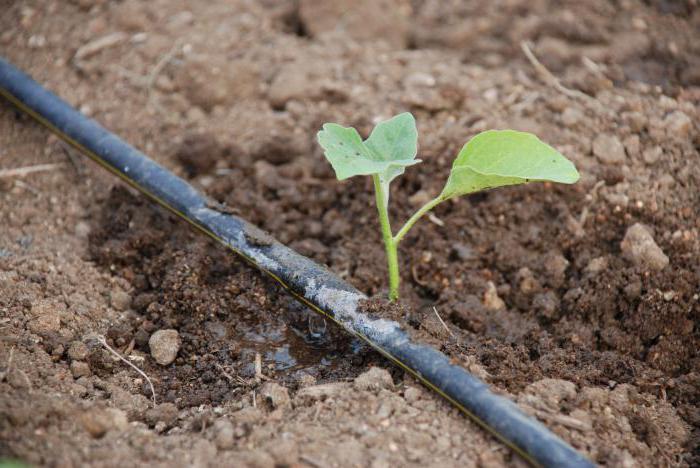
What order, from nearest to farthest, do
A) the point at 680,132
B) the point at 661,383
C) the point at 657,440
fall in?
A: 1. the point at 657,440
2. the point at 661,383
3. the point at 680,132

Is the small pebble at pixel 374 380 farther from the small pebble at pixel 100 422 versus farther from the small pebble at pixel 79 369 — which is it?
the small pebble at pixel 79 369

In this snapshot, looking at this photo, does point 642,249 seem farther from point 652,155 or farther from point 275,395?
point 275,395

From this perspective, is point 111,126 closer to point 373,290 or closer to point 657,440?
point 373,290

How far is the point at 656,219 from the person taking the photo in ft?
7.40

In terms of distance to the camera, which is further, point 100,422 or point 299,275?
point 299,275

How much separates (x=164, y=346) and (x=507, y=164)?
108 cm

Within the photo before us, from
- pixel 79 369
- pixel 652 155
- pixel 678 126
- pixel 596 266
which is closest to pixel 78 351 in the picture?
pixel 79 369

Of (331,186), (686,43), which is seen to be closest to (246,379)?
(331,186)

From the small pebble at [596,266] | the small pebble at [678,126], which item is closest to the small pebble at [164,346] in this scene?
the small pebble at [596,266]

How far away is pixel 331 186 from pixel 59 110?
3.42 ft

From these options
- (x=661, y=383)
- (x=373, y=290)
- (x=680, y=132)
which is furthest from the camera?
(x=680, y=132)

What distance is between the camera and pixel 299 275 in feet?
6.53

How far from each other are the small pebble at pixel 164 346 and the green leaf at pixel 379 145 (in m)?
0.71

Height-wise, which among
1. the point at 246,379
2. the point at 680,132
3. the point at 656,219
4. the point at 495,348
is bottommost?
the point at 246,379
